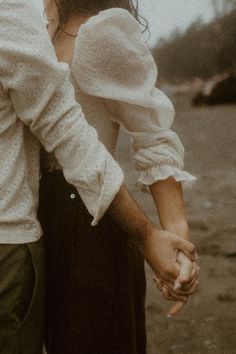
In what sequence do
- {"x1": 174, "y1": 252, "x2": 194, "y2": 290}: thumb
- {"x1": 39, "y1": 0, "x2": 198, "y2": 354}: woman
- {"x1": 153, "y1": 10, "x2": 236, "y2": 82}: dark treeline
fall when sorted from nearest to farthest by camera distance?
{"x1": 174, "y1": 252, "x2": 194, "y2": 290}: thumb
{"x1": 39, "y1": 0, "x2": 198, "y2": 354}: woman
{"x1": 153, "y1": 10, "x2": 236, "y2": 82}: dark treeline

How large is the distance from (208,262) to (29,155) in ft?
10.1

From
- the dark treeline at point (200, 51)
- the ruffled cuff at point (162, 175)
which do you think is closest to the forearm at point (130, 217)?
the ruffled cuff at point (162, 175)

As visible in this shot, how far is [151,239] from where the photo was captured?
4.86ft

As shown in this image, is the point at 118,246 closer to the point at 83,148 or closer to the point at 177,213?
the point at 177,213

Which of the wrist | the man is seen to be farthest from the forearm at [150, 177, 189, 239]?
the man

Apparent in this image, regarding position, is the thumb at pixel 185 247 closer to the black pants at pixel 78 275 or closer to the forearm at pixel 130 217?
the forearm at pixel 130 217

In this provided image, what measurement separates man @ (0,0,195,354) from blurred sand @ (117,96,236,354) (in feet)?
6.18

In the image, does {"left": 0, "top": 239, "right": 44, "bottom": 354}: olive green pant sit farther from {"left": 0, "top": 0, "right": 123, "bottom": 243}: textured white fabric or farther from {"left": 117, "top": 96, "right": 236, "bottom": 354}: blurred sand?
{"left": 117, "top": 96, "right": 236, "bottom": 354}: blurred sand

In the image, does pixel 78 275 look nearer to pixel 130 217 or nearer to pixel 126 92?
pixel 130 217

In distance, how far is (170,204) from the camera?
63.2 inches

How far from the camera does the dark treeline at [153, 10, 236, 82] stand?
1895 centimetres

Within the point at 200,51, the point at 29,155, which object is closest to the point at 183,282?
the point at 29,155

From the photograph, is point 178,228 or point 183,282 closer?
point 183,282

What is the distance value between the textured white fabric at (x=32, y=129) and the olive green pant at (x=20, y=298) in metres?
0.04
